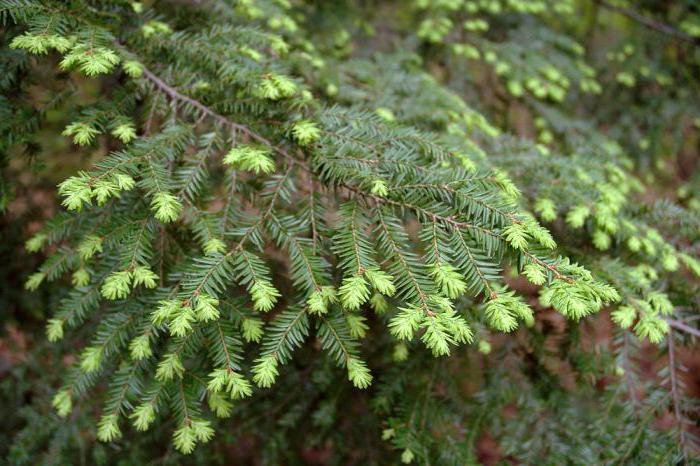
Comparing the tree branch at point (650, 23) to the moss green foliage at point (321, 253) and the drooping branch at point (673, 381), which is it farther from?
the drooping branch at point (673, 381)

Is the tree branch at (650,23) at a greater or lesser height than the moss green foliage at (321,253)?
greater

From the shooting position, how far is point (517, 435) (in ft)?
7.29

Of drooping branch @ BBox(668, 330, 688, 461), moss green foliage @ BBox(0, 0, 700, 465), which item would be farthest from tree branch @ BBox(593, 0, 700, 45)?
drooping branch @ BBox(668, 330, 688, 461)

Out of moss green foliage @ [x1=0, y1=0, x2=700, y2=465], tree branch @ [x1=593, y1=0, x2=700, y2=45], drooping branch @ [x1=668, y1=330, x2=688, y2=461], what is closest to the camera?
moss green foliage @ [x1=0, y1=0, x2=700, y2=465]

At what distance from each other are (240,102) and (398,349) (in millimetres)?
1226

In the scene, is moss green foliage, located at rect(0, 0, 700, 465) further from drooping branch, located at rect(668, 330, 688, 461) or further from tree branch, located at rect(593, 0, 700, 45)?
tree branch, located at rect(593, 0, 700, 45)

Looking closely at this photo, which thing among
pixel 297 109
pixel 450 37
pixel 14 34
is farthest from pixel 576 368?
pixel 14 34

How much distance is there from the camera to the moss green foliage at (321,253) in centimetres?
148

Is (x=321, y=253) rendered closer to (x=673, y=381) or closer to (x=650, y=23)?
(x=673, y=381)

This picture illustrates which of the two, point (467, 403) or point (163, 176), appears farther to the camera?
point (467, 403)

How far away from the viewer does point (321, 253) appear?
64.6 inches

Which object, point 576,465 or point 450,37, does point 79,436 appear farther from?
point 450,37

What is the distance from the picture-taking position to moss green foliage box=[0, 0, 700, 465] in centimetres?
148

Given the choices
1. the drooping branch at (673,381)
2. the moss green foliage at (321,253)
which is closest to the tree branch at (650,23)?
the moss green foliage at (321,253)
